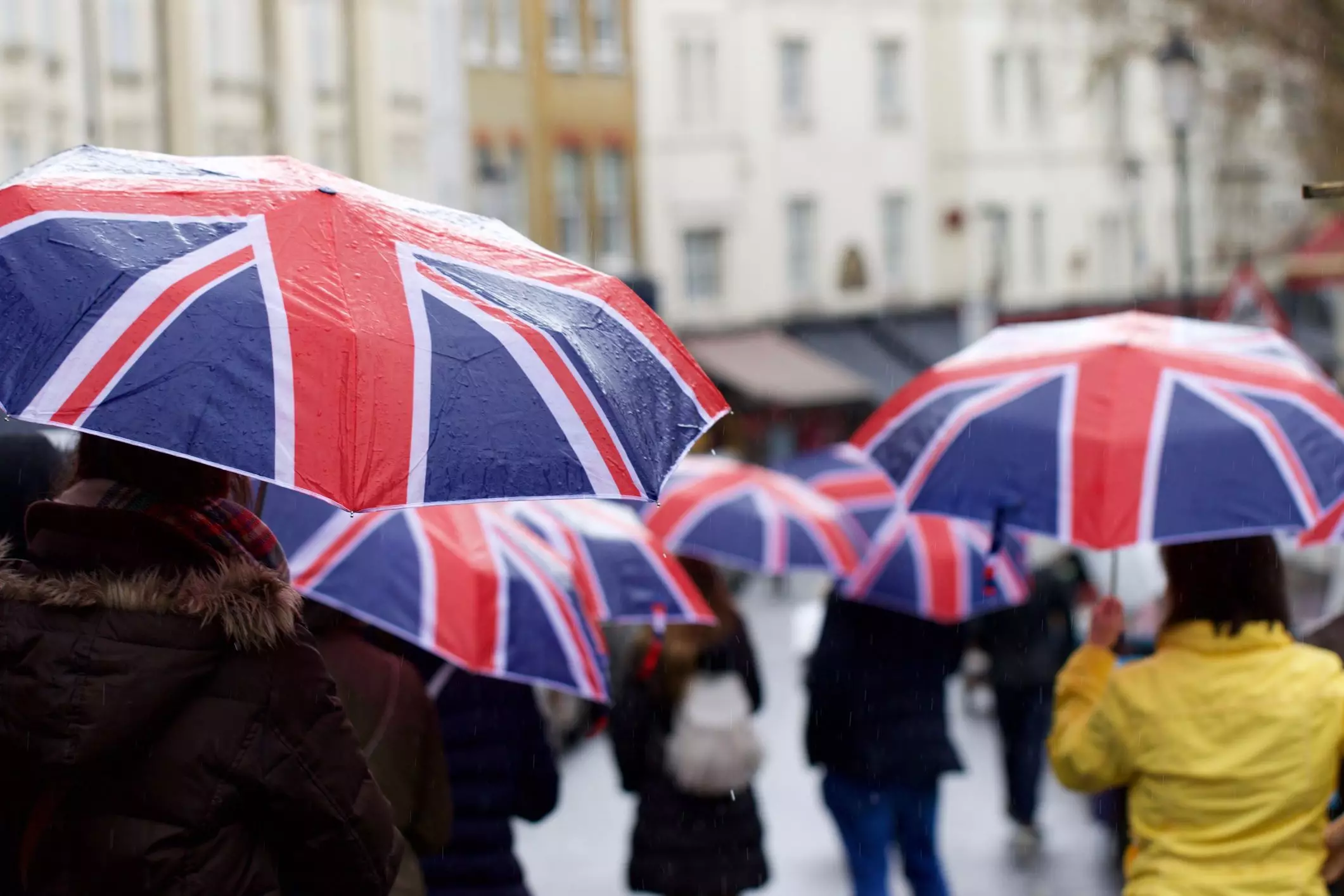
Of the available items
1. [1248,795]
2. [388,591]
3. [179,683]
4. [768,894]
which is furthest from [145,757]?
[768,894]

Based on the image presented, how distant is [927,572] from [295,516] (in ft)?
10.9

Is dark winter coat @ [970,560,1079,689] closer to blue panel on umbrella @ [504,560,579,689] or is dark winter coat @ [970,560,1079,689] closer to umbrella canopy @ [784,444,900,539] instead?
umbrella canopy @ [784,444,900,539]

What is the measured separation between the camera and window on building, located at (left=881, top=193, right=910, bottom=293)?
4444 cm

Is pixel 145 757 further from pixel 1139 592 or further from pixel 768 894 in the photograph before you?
pixel 1139 592

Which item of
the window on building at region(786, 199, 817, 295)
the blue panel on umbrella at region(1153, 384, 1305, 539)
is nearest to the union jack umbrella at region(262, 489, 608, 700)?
the blue panel on umbrella at region(1153, 384, 1305, 539)

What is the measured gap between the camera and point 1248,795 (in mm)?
4770

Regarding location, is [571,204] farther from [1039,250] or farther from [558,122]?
[1039,250]

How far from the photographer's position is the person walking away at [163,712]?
3.21 meters

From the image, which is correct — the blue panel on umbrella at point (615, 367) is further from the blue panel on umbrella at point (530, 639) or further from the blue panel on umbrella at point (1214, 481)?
the blue panel on umbrella at point (530, 639)

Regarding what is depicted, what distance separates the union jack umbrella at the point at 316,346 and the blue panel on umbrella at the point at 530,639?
1758mm

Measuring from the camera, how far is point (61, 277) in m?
3.35

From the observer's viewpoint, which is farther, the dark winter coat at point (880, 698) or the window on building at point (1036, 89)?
the window on building at point (1036, 89)

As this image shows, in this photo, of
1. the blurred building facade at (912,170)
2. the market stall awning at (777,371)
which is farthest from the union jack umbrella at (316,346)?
the market stall awning at (777,371)

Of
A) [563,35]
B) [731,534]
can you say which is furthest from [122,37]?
[563,35]
